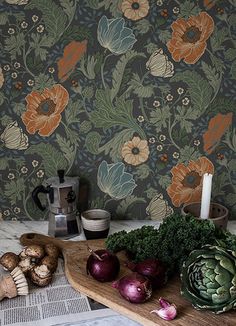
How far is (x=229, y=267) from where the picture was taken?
970mm

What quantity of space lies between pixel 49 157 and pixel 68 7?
0.47 meters

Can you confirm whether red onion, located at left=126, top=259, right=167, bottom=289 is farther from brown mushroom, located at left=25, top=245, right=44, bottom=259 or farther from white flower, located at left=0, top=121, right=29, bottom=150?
white flower, located at left=0, top=121, right=29, bottom=150

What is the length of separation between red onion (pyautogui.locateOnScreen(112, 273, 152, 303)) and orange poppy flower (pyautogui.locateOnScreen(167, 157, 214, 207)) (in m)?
0.51

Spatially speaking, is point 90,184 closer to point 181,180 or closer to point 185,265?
point 181,180

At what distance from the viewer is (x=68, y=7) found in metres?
1.32

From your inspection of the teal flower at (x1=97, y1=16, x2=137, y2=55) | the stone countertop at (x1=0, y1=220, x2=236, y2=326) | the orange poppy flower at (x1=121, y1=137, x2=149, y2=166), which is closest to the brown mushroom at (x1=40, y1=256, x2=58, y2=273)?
the stone countertop at (x1=0, y1=220, x2=236, y2=326)

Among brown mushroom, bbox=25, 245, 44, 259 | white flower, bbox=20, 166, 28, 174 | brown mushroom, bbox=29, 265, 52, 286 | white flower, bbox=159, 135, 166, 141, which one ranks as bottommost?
brown mushroom, bbox=29, 265, 52, 286

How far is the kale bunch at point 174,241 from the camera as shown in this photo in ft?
3.59

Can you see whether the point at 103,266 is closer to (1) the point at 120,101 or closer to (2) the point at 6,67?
(1) the point at 120,101

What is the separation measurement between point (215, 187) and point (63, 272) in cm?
61

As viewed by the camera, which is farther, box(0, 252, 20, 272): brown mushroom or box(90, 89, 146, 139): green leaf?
box(90, 89, 146, 139): green leaf

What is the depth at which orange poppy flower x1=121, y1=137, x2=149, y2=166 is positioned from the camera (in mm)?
1440

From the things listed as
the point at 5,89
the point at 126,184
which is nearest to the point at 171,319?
the point at 126,184

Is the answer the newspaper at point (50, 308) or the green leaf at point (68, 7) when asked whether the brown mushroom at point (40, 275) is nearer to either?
the newspaper at point (50, 308)
